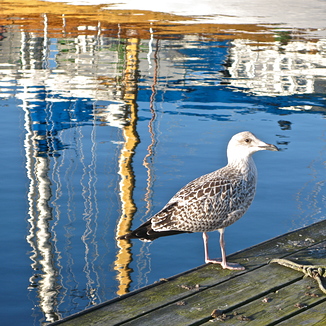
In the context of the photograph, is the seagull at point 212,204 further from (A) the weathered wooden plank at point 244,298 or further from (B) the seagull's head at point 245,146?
(A) the weathered wooden plank at point 244,298

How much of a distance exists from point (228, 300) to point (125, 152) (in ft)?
20.2

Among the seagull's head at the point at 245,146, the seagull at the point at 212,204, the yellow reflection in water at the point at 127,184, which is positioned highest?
the seagull's head at the point at 245,146

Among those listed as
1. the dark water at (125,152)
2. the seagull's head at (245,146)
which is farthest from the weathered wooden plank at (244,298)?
the dark water at (125,152)

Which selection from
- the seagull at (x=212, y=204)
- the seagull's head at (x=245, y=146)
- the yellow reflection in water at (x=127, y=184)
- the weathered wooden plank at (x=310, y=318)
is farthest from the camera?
the yellow reflection in water at (x=127, y=184)

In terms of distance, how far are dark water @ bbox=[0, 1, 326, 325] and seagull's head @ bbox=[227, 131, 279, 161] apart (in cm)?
158

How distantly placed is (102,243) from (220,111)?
6696 mm

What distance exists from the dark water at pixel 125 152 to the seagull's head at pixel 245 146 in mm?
1583

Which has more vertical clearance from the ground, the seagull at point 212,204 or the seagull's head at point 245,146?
the seagull's head at point 245,146

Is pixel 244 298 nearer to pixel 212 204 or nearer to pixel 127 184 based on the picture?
pixel 212 204

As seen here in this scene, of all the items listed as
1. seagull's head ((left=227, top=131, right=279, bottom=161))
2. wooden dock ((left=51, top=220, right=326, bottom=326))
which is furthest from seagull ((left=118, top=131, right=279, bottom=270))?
wooden dock ((left=51, top=220, right=326, bottom=326))

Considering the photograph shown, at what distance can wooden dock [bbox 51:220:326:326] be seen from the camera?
487cm

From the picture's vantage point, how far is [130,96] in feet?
49.7

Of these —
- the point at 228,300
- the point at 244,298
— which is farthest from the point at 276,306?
the point at 228,300

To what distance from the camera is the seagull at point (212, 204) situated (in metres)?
5.92
